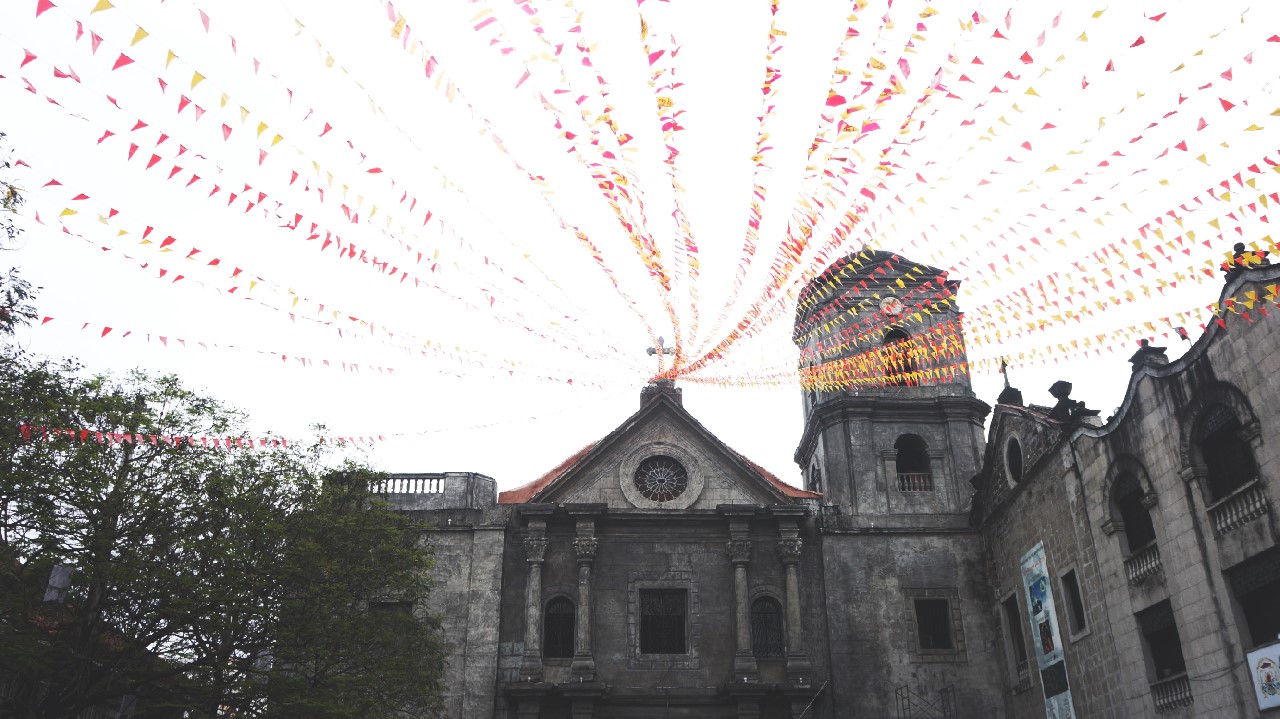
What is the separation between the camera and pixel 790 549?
2350 centimetres

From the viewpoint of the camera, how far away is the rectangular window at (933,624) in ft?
74.9

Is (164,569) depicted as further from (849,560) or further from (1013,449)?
(1013,449)

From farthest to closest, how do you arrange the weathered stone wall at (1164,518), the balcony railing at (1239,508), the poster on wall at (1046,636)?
the poster on wall at (1046,636) → the weathered stone wall at (1164,518) → the balcony railing at (1239,508)

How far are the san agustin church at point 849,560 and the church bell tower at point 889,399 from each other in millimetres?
64

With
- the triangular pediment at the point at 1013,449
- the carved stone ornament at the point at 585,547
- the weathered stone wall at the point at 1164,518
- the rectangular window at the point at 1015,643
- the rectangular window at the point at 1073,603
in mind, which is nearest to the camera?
the weathered stone wall at the point at 1164,518

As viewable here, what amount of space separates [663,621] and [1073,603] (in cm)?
902

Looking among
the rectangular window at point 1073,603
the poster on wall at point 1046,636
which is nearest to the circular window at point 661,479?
the poster on wall at point 1046,636

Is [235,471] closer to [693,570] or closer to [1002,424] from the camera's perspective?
[693,570]

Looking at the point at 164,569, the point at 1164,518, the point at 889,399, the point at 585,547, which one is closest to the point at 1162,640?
the point at 1164,518

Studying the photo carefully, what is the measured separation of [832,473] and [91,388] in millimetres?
16696

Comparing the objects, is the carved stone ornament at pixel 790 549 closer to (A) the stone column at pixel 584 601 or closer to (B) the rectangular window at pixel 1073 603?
(A) the stone column at pixel 584 601

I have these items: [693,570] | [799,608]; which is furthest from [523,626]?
[799,608]

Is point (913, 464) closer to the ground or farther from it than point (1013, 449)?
farther from it

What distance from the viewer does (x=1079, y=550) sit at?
61.8 ft
